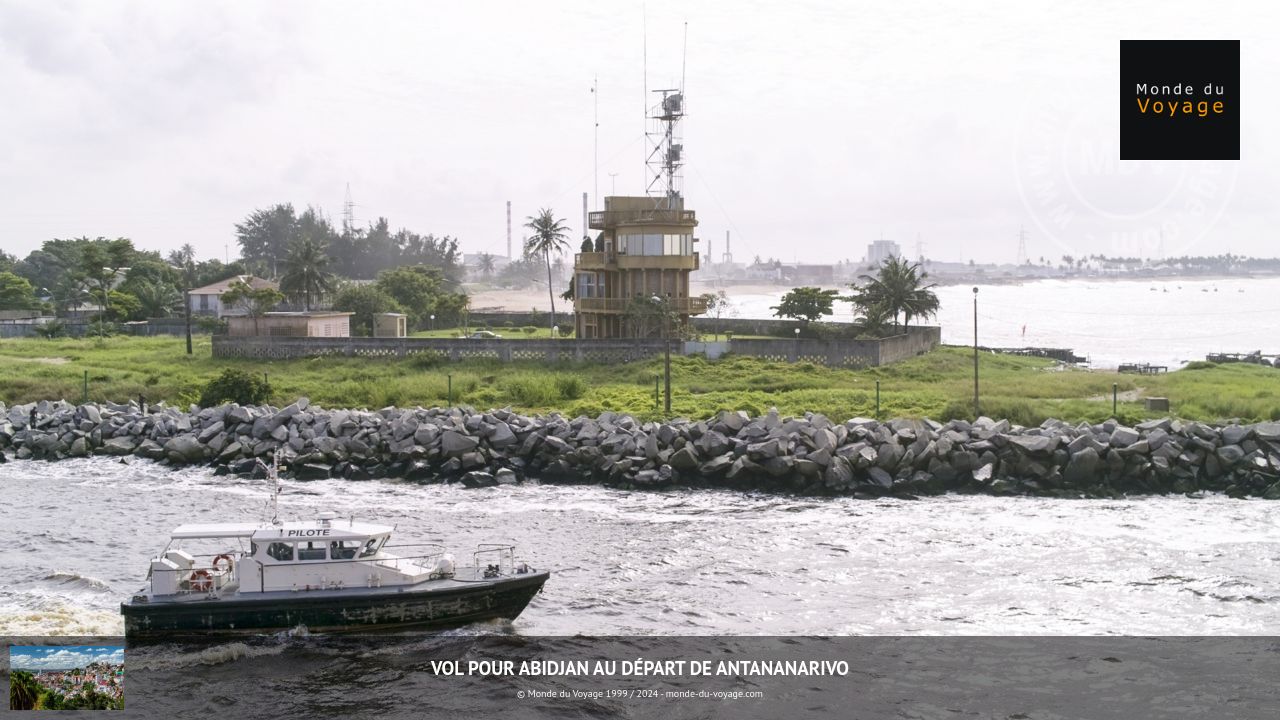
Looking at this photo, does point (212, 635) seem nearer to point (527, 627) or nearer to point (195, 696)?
point (195, 696)

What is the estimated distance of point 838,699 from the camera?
25047mm

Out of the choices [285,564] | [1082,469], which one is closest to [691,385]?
[1082,469]

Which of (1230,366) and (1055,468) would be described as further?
(1230,366)

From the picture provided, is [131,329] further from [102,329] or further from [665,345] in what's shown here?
[665,345]

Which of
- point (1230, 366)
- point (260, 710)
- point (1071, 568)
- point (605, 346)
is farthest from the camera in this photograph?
point (1230, 366)

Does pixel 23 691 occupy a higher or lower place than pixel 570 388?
lower

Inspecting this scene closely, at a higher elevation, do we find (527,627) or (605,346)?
(605,346)

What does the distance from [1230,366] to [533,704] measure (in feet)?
227

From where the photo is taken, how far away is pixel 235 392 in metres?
59.6

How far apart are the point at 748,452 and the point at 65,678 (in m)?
26.1

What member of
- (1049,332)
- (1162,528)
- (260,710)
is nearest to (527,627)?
(260,710)

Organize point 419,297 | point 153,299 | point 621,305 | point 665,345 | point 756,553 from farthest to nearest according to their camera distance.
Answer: point 153,299 → point 419,297 → point 621,305 → point 665,345 → point 756,553

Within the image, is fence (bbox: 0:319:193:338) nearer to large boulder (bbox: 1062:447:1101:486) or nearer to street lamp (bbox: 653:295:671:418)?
street lamp (bbox: 653:295:671:418)

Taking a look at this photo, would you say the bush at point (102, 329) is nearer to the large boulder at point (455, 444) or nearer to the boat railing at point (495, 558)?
the large boulder at point (455, 444)
